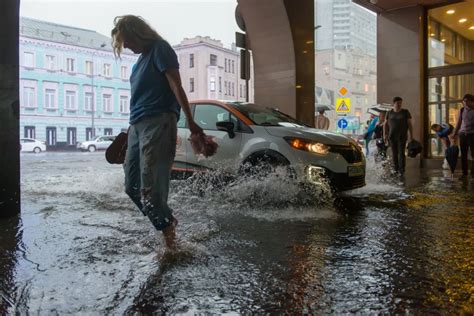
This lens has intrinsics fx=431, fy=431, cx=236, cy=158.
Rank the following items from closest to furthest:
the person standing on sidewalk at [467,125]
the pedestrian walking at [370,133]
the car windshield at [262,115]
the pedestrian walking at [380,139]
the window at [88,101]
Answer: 1. the car windshield at [262,115]
2. the person standing on sidewalk at [467,125]
3. the pedestrian walking at [380,139]
4. the pedestrian walking at [370,133]
5. the window at [88,101]

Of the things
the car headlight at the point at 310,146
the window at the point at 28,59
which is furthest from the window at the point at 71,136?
the car headlight at the point at 310,146

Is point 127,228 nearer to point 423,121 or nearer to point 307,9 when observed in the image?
point 307,9

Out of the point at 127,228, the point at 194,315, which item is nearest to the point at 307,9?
the point at 127,228

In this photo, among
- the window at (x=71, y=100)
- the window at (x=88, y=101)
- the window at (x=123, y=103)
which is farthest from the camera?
the window at (x=123, y=103)

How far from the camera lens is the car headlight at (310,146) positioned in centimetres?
560

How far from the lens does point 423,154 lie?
1363 cm

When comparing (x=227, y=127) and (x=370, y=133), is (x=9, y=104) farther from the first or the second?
(x=370, y=133)

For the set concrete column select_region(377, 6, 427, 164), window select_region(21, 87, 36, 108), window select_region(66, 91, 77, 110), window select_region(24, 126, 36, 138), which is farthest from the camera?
window select_region(66, 91, 77, 110)

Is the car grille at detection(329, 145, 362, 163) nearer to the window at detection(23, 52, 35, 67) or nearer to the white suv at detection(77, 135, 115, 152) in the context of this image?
the white suv at detection(77, 135, 115, 152)

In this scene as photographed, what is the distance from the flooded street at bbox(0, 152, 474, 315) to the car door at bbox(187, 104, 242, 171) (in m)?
0.57

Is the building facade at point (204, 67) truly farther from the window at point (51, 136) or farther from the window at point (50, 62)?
the window at point (51, 136)

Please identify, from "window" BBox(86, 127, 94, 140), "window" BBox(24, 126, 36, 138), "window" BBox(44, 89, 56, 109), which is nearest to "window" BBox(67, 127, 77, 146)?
"window" BBox(86, 127, 94, 140)

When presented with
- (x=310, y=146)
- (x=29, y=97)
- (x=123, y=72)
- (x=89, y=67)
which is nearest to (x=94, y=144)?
(x=29, y=97)

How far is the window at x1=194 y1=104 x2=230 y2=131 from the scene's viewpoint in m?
6.53
